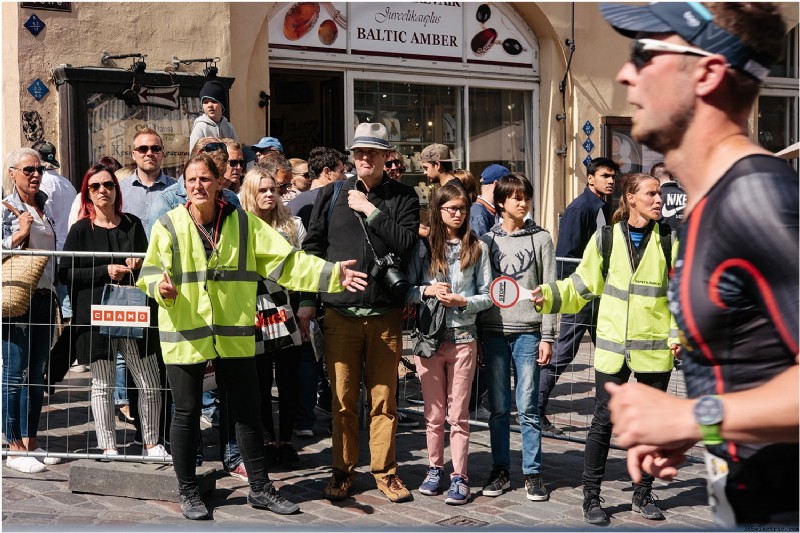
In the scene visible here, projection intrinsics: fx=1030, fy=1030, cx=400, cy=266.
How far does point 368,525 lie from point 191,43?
24.5 feet

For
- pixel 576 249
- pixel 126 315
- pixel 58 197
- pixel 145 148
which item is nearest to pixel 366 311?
pixel 126 315

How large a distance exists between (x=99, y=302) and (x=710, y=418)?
201 inches

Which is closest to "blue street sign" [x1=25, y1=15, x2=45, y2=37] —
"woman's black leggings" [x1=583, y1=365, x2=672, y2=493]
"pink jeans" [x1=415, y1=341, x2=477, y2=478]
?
"pink jeans" [x1=415, y1=341, x2=477, y2=478]

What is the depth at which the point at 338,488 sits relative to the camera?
6.32m

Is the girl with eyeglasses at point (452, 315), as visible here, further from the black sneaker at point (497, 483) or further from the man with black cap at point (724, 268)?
the man with black cap at point (724, 268)

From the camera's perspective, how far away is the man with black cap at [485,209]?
8.38 meters

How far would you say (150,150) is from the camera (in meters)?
7.82

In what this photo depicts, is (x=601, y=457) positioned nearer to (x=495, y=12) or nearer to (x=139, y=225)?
(x=139, y=225)

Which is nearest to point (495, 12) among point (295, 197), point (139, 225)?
point (295, 197)

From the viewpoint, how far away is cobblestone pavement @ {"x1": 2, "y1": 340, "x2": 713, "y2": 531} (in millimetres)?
5816

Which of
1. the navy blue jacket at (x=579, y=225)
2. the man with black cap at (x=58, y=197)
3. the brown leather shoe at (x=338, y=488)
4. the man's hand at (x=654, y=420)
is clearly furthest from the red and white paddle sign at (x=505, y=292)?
the man with black cap at (x=58, y=197)

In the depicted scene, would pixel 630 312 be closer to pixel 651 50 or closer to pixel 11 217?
pixel 651 50

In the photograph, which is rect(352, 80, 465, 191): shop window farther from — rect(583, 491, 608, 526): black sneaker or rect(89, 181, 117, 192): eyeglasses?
rect(583, 491, 608, 526): black sneaker

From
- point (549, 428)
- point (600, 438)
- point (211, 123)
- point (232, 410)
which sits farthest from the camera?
point (211, 123)
